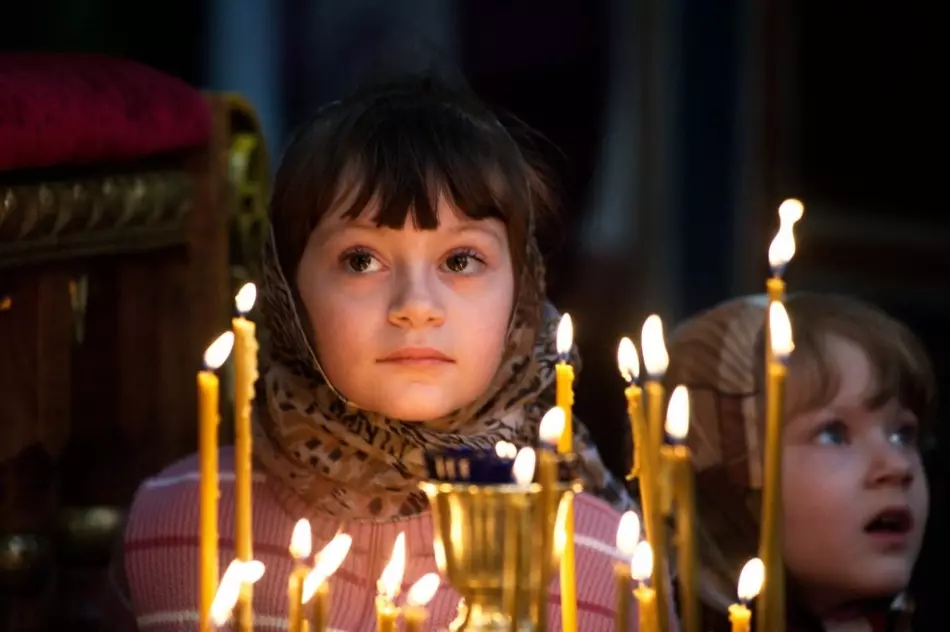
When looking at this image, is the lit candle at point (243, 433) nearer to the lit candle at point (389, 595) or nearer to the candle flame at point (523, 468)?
the lit candle at point (389, 595)

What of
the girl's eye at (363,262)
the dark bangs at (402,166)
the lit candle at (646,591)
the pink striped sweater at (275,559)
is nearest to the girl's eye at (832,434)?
the pink striped sweater at (275,559)

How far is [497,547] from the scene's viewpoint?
4.42 ft

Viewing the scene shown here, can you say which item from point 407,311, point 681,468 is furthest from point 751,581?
point 407,311

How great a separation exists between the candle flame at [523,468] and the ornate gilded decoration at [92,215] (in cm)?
79

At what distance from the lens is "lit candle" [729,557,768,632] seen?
1333 millimetres

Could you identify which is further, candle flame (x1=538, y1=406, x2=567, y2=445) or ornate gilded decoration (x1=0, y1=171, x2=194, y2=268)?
ornate gilded decoration (x1=0, y1=171, x2=194, y2=268)

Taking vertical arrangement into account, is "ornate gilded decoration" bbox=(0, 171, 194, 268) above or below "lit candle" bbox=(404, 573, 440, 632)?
above

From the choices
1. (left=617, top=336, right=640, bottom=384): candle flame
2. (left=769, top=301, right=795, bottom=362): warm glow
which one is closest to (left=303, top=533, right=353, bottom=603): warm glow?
(left=617, top=336, right=640, bottom=384): candle flame

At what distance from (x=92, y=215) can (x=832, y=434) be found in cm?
88

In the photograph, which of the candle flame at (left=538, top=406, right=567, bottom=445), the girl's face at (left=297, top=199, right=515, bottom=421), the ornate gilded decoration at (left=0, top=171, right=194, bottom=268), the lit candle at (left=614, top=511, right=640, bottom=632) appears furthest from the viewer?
the ornate gilded decoration at (left=0, top=171, right=194, bottom=268)

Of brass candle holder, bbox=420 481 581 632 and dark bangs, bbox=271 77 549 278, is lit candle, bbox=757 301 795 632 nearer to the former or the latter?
brass candle holder, bbox=420 481 581 632

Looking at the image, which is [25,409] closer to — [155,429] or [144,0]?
[155,429]

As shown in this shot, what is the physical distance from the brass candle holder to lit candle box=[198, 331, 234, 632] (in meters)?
0.16

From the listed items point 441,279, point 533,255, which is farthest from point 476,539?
point 533,255
